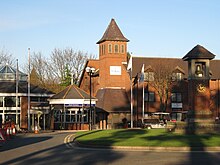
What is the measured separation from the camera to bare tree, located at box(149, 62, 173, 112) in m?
71.2

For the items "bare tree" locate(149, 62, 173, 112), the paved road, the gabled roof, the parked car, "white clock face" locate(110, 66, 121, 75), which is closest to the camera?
the paved road

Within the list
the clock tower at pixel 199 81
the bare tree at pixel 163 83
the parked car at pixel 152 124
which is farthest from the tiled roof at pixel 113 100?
the clock tower at pixel 199 81

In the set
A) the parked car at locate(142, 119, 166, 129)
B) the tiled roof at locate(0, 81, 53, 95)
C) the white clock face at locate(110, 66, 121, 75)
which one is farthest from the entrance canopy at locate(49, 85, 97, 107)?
the white clock face at locate(110, 66, 121, 75)

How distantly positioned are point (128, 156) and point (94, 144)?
5493 millimetres

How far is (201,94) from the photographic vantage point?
36.0 meters

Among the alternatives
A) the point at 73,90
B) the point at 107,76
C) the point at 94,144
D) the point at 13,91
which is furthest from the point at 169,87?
the point at 94,144

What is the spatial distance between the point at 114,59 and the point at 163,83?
8571 millimetres

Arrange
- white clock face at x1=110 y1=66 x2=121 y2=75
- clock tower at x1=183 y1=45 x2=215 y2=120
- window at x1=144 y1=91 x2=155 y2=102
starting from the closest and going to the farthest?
clock tower at x1=183 y1=45 x2=215 y2=120 < window at x1=144 y1=91 x2=155 y2=102 < white clock face at x1=110 y1=66 x2=121 y2=75

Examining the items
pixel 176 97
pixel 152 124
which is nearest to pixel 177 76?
pixel 176 97

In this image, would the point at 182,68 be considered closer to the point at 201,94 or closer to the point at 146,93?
the point at 146,93

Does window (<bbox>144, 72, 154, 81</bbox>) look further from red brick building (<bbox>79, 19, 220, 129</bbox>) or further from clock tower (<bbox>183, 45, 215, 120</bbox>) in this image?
clock tower (<bbox>183, 45, 215, 120</bbox>)

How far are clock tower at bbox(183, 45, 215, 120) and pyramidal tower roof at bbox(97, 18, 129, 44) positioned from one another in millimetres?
36956

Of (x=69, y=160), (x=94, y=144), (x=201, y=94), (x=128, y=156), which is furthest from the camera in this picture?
(x=201, y=94)

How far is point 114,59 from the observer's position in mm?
73688
